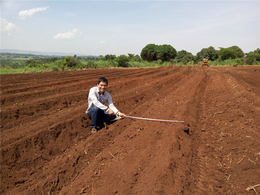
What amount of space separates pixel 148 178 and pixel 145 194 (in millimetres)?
355

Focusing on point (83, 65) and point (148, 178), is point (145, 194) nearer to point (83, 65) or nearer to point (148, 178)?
point (148, 178)

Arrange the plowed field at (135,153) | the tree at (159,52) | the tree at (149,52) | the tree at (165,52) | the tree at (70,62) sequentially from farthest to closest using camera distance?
the tree at (149,52), the tree at (159,52), the tree at (165,52), the tree at (70,62), the plowed field at (135,153)

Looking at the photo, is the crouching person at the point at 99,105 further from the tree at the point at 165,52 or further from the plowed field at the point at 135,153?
the tree at the point at 165,52

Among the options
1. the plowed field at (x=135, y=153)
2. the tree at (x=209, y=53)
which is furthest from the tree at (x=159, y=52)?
the plowed field at (x=135, y=153)

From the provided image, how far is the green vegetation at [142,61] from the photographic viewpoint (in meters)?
23.1

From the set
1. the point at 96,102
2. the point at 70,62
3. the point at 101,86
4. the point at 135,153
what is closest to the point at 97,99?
the point at 96,102

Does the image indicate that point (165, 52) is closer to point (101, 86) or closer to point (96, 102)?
point (101, 86)

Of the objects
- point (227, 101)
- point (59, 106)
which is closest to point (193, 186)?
point (227, 101)

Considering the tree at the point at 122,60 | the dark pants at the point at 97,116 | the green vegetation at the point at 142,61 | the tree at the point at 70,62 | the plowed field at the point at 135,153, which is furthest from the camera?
the tree at the point at 122,60

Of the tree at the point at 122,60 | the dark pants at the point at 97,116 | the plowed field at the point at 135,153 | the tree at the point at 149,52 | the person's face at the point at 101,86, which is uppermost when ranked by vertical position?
the tree at the point at 149,52

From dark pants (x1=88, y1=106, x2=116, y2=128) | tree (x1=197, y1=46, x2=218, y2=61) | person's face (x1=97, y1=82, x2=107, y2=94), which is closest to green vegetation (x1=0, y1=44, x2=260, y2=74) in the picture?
tree (x1=197, y1=46, x2=218, y2=61)

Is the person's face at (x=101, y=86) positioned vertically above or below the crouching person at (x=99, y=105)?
above

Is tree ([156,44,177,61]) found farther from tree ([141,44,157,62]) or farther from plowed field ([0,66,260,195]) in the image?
plowed field ([0,66,260,195])

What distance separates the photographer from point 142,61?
128ft
